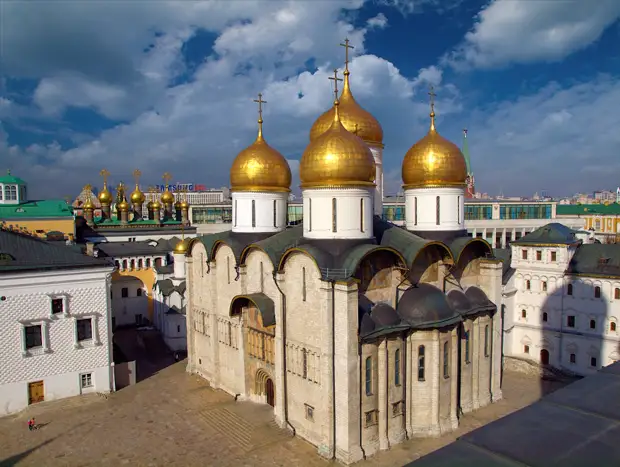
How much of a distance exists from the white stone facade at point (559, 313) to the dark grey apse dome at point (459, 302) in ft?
30.0

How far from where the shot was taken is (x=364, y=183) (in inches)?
659

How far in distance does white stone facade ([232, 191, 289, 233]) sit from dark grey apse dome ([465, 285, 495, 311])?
28.0 feet

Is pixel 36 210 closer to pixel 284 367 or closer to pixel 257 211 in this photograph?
pixel 257 211

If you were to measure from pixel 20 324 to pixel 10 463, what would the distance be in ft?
17.7

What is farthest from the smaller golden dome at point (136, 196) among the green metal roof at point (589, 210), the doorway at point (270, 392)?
the green metal roof at point (589, 210)

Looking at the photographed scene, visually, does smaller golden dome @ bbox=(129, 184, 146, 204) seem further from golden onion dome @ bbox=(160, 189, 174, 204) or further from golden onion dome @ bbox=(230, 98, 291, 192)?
golden onion dome @ bbox=(230, 98, 291, 192)

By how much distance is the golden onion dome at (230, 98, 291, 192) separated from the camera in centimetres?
2091

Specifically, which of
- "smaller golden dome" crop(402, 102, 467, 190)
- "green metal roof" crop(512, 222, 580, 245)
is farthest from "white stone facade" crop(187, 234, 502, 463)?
"green metal roof" crop(512, 222, 580, 245)

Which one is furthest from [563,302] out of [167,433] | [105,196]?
[105,196]

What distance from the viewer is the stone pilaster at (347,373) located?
1430 centimetres

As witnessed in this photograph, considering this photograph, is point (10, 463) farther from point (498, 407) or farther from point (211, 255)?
point (498, 407)

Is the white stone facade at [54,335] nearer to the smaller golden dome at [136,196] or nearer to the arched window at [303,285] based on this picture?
the arched window at [303,285]

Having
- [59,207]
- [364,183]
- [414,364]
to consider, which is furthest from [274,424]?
[59,207]

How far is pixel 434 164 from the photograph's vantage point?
64.1 ft
